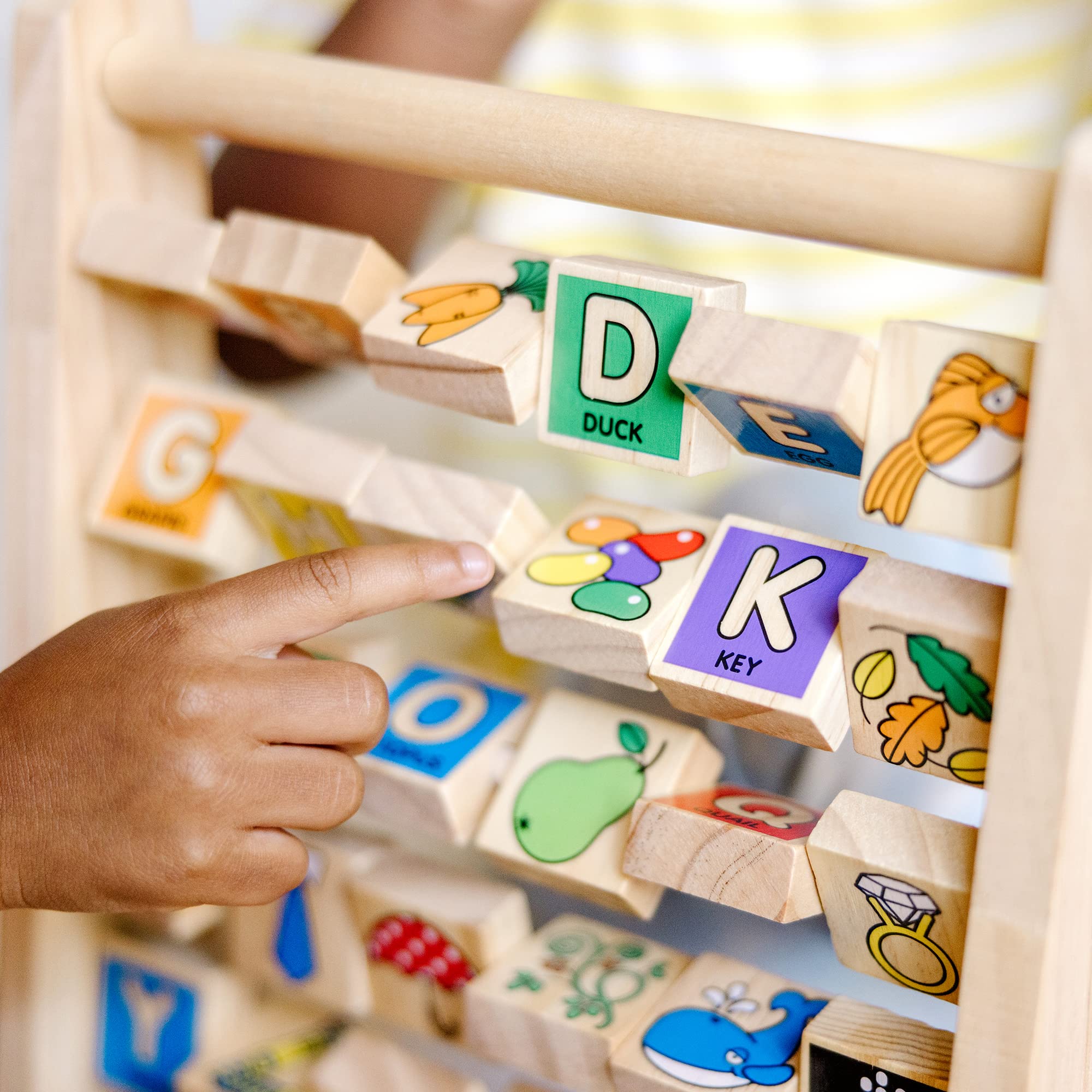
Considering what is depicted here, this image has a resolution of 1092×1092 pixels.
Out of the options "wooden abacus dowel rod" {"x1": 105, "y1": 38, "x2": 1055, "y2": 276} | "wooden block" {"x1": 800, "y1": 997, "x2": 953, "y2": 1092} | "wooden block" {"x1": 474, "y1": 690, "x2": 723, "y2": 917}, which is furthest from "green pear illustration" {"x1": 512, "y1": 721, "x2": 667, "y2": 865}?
"wooden abacus dowel rod" {"x1": 105, "y1": 38, "x2": 1055, "y2": 276}

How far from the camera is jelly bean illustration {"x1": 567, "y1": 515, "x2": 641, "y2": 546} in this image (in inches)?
18.2

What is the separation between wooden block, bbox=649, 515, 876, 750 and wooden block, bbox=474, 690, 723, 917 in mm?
59

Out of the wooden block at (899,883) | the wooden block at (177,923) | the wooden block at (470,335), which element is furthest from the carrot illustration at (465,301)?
the wooden block at (177,923)

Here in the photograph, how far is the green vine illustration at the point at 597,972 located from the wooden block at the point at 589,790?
0.14 feet

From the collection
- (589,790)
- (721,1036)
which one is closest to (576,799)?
(589,790)

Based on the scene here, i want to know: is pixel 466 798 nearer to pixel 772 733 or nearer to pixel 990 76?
pixel 772 733

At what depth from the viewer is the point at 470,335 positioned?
433 millimetres

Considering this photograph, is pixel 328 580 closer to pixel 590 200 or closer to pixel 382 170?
pixel 590 200

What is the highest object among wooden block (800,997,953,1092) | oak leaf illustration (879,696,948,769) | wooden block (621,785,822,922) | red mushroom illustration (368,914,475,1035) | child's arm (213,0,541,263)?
child's arm (213,0,541,263)

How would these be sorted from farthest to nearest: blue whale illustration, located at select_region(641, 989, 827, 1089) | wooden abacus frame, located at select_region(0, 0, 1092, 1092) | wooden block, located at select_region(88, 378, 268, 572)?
wooden block, located at select_region(88, 378, 268, 572)
blue whale illustration, located at select_region(641, 989, 827, 1089)
wooden abacus frame, located at select_region(0, 0, 1092, 1092)

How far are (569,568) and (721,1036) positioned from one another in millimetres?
192

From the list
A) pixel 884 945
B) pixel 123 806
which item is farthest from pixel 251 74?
pixel 884 945

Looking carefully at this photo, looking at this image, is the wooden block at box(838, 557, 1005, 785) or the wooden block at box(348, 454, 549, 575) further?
the wooden block at box(348, 454, 549, 575)

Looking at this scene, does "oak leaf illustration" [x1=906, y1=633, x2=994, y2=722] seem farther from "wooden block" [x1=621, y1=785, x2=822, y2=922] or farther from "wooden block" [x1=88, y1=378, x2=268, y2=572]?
"wooden block" [x1=88, y1=378, x2=268, y2=572]
